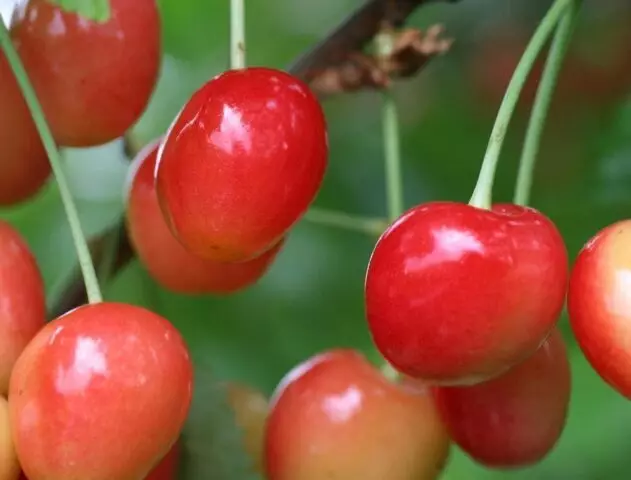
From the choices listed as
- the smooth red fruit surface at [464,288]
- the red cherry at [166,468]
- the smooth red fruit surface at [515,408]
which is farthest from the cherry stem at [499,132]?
the red cherry at [166,468]

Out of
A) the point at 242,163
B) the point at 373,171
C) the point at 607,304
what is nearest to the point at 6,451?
the point at 242,163

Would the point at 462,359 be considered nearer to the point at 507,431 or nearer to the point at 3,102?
the point at 507,431

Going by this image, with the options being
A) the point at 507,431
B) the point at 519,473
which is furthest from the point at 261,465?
the point at 519,473

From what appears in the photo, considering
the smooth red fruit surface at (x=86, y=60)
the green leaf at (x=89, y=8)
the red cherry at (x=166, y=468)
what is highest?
the green leaf at (x=89, y=8)

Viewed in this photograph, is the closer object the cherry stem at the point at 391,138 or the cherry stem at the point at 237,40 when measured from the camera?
the cherry stem at the point at 237,40

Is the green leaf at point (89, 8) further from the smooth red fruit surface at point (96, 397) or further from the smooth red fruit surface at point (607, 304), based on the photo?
the smooth red fruit surface at point (607, 304)

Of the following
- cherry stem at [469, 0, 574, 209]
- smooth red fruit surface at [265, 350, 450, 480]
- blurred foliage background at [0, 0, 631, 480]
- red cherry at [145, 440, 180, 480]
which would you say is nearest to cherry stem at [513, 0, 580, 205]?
cherry stem at [469, 0, 574, 209]
